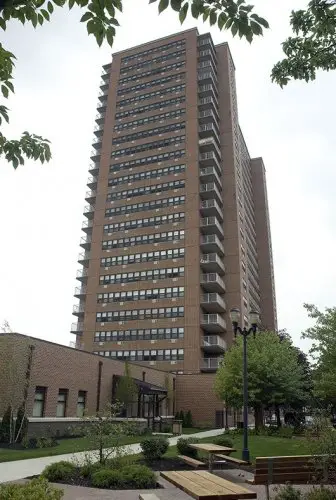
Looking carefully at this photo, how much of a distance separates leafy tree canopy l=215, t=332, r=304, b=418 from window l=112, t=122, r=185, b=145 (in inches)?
1642

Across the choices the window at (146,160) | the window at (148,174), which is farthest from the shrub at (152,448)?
the window at (146,160)

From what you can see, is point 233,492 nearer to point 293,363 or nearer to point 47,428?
point 47,428

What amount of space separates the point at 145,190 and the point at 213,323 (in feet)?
73.3

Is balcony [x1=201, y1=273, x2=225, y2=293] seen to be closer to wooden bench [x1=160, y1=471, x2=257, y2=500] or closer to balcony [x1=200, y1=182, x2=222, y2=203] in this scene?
balcony [x1=200, y1=182, x2=222, y2=203]

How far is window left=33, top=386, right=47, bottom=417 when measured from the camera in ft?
85.4

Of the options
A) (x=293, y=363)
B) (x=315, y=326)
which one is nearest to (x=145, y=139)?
(x=293, y=363)

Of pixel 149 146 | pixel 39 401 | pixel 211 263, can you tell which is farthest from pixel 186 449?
pixel 149 146

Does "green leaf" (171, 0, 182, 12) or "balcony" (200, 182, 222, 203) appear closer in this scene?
"green leaf" (171, 0, 182, 12)

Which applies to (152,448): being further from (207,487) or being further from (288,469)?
(207,487)

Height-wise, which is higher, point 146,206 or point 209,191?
point 209,191

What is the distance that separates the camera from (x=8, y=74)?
13.2 feet

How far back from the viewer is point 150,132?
70.4 meters

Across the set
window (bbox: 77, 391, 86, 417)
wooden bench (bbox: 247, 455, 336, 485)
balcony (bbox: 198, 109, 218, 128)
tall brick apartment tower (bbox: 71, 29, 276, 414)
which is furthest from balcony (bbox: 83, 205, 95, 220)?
wooden bench (bbox: 247, 455, 336, 485)

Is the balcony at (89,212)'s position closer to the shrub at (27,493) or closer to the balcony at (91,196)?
the balcony at (91,196)
